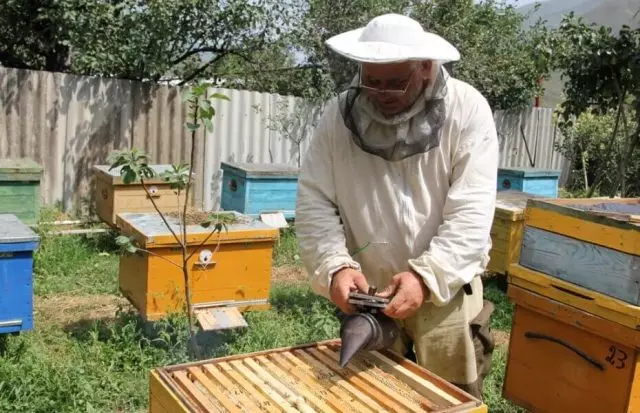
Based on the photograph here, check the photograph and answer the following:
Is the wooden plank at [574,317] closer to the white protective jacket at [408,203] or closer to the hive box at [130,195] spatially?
the white protective jacket at [408,203]

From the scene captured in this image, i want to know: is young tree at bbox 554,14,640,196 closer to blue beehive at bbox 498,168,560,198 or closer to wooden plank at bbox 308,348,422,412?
blue beehive at bbox 498,168,560,198

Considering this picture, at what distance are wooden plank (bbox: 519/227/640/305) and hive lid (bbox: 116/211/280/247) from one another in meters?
1.55

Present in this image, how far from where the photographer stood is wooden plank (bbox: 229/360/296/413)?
140 centimetres

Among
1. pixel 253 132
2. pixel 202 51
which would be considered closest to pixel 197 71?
pixel 202 51

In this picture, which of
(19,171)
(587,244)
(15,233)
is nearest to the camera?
(587,244)

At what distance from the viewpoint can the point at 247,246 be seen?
12.5 ft

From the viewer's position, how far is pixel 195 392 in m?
1.44

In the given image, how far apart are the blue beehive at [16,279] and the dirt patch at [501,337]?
9.06ft

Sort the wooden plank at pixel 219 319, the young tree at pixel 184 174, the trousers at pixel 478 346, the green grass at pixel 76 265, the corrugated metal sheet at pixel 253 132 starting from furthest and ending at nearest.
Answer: the corrugated metal sheet at pixel 253 132 → the green grass at pixel 76 265 → the wooden plank at pixel 219 319 → the young tree at pixel 184 174 → the trousers at pixel 478 346

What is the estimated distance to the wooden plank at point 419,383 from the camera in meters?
1.46

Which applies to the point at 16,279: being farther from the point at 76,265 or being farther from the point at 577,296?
the point at 577,296

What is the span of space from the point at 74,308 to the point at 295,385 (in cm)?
335

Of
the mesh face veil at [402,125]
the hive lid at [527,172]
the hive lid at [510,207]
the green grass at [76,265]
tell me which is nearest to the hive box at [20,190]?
the green grass at [76,265]

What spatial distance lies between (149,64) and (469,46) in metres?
3.90
